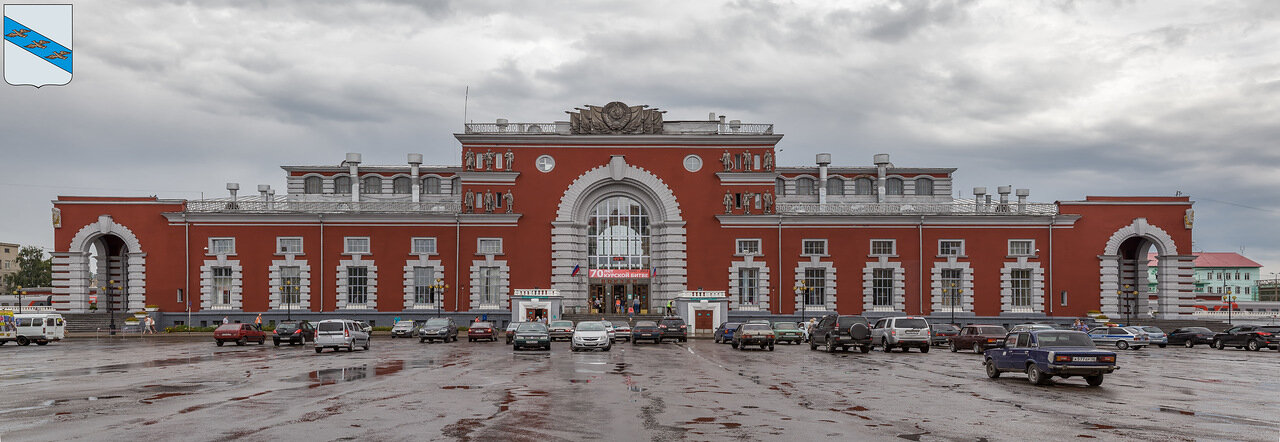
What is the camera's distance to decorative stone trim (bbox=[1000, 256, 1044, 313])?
64.6 meters

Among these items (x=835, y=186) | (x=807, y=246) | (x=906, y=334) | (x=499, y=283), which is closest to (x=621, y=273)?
(x=499, y=283)

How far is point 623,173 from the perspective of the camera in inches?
2564

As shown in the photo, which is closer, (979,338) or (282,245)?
(979,338)

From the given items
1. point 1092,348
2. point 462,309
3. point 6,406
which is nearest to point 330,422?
point 6,406

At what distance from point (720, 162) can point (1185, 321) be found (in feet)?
105

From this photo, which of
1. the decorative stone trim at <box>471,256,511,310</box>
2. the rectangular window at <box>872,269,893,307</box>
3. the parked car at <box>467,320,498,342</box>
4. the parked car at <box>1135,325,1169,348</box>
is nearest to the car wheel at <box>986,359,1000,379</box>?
the parked car at <box>1135,325,1169,348</box>

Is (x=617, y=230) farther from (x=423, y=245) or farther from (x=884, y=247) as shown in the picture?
(x=884, y=247)

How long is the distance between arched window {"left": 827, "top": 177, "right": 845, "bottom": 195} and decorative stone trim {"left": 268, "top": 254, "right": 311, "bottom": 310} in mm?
39170

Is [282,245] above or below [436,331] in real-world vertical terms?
above

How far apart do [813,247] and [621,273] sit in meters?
13.1

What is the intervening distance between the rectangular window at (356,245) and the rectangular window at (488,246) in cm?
746

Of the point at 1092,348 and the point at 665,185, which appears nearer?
the point at 1092,348

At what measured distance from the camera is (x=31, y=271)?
13238 centimetres

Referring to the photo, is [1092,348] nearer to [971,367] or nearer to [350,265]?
[971,367]
